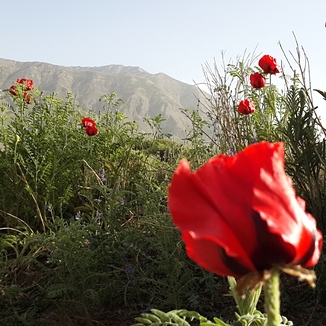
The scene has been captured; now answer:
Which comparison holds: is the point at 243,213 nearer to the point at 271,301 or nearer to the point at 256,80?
the point at 271,301

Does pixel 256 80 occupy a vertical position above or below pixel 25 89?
above

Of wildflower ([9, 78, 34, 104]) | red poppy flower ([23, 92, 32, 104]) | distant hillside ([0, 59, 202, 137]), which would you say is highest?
distant hillside ([0, 59, 202, 137])

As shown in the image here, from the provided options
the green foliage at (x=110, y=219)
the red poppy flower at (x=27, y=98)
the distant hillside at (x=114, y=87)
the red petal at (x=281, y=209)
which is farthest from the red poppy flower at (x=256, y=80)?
the distant hillside at (x=114, y=87)

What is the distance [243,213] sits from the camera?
53cm

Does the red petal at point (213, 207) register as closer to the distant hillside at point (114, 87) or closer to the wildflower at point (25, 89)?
the wildflower at point (25, 89)

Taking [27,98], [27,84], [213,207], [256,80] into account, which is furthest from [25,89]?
[213,207]

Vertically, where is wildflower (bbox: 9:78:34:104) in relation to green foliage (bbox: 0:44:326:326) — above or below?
above

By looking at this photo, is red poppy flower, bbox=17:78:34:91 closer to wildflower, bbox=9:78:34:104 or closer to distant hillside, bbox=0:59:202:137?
wildflower, bbox=9:78:34:104

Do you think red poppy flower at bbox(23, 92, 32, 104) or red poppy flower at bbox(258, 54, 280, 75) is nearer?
red poppy flower at bbox(258, 54, 280, 75)

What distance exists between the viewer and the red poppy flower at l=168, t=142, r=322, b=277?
52cm

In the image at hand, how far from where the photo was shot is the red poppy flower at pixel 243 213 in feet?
1.71

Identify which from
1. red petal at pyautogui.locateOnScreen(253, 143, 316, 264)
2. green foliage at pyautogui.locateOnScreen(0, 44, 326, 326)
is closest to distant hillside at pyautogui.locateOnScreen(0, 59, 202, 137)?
green foliage at pyautogui.locateOnScreen(0, 44, 326, 326)

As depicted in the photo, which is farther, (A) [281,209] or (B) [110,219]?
(B) [110,219]

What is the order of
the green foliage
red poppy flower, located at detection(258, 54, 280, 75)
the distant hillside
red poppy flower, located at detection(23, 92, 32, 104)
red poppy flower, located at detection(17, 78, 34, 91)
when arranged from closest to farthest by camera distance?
1. the green foliage
2. red poppy flower, located at detection(258, 54, 280, 75)
3. red poppy flower, located at detection(23, 92, 32, 104)
4. red poppy flower, located at detection(17, 78, 34, 91)
5. the distant hillside
